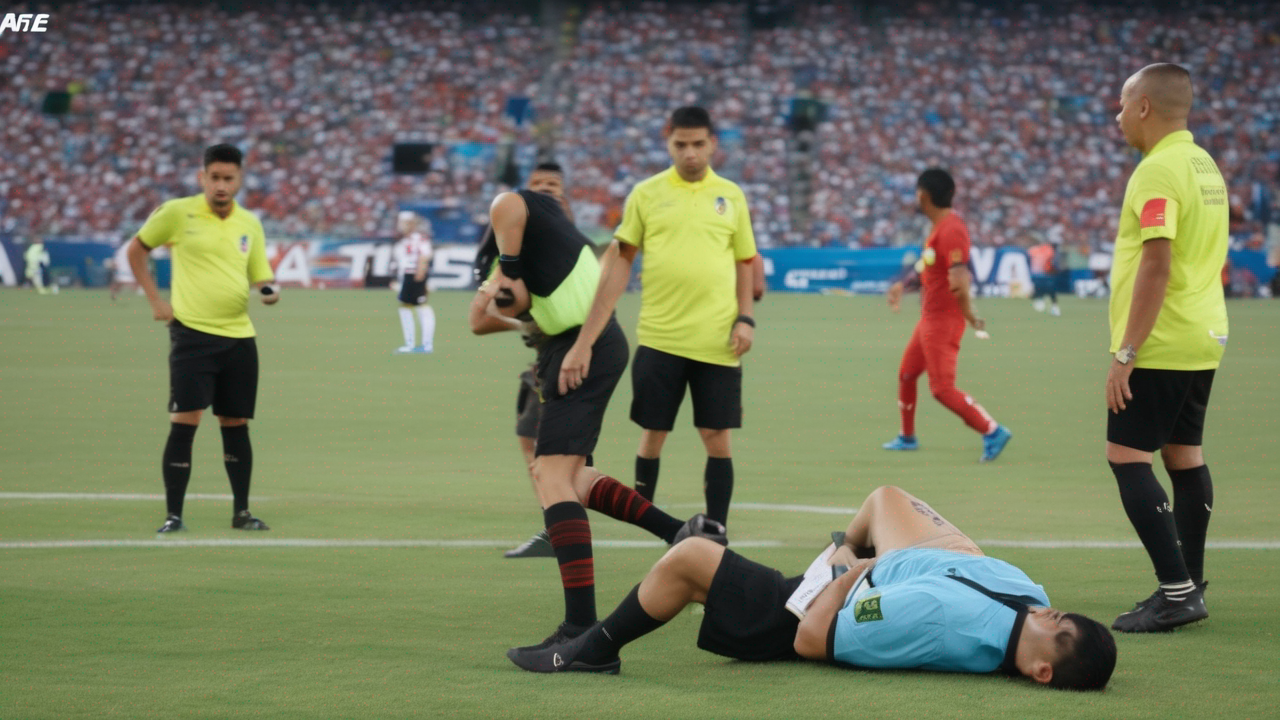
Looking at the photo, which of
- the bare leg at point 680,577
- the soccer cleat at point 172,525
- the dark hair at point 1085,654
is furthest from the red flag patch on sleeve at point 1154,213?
the soccer cleat at point 172,525

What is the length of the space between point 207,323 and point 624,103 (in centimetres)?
4150

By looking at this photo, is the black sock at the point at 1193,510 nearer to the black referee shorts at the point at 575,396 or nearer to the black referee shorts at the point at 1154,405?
the black referee shorts at the point at 1154,405

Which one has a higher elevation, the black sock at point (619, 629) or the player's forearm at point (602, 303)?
the player's forearm at point (602, 303)

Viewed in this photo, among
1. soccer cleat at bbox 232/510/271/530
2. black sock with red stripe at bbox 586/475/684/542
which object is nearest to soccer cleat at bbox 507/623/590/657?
black sock with red stripe at bbox 586/475/684/542

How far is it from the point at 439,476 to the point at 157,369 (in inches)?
378

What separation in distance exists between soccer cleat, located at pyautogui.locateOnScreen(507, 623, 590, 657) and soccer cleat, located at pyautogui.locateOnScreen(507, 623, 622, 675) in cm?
5

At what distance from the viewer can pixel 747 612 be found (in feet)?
16.7

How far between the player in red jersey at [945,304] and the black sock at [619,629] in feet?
23.2

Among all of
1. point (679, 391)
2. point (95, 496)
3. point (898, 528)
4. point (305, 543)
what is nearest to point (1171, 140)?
point (898, 528)

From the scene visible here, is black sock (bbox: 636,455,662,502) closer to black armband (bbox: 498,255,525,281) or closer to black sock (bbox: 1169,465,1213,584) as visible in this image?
black armband (bbox: 498,255,525,281)

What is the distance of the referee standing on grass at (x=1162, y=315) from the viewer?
5.87 meters

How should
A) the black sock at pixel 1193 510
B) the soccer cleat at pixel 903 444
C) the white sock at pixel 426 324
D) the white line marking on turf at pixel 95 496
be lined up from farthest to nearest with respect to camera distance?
the white sock at pixel 426 324 → the soccer cleat at pixel 903 444 → the white line marking on turf at pixel 95 496 → the black sock at pixel 1193 510

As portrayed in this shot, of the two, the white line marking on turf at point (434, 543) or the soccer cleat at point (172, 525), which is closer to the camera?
the white line marking on turf at point (434, 543)

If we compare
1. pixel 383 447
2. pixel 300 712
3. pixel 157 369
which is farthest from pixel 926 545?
pixel 157 369
